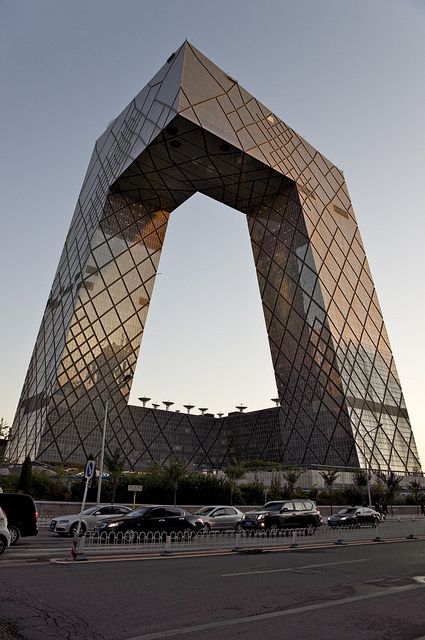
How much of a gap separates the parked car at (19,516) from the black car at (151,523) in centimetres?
236

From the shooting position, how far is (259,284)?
78.4m

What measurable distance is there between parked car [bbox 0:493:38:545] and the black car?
2.36 m

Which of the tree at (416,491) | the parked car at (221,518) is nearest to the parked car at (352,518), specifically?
the parked car at (221,518)

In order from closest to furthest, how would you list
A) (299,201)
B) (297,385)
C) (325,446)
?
(325,446)
(297,385)
(299,201)

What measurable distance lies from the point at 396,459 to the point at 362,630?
62246mm

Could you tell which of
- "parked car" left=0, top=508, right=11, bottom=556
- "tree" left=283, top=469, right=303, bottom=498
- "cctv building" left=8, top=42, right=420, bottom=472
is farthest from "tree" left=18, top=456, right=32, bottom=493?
"cctv building" left=8, top=42, right=420, bottom=472

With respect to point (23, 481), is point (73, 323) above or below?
above

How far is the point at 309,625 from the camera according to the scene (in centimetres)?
632

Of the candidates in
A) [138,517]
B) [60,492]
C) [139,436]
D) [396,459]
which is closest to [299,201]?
[396,459]

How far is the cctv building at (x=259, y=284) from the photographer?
201ft

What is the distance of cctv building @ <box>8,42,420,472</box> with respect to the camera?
201 feet

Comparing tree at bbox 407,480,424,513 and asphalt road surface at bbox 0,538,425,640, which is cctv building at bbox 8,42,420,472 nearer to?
tree at bbox 407,480,424,513

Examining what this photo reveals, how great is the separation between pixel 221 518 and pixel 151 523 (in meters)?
6.79

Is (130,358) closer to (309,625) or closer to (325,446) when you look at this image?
(325,446)
